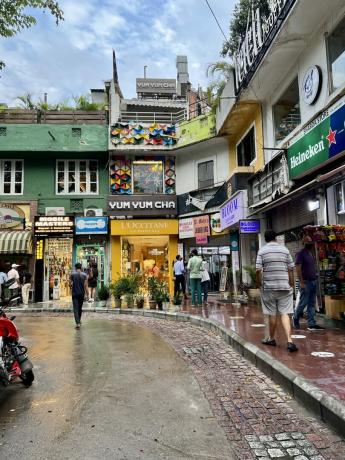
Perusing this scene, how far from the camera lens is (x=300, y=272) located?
7992mm

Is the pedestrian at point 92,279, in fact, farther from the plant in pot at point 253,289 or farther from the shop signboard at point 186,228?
the plant in pot at point 253,289

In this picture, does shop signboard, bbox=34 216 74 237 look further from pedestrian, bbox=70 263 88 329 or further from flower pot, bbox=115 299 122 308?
pedestrian, bbox=70 263 88 329

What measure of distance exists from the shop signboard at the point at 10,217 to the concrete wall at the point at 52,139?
3.01 meters

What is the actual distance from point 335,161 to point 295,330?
3.86m

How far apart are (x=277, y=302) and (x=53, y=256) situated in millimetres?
17453

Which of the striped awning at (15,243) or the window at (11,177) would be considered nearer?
the striped awning at (15,243)

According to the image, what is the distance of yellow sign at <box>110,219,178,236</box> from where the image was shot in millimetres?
21781

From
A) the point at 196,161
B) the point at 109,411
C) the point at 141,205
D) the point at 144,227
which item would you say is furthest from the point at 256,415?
the point at 196,161

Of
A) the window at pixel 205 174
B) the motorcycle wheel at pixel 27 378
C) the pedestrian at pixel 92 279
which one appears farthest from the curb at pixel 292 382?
the window at pixel 205 174

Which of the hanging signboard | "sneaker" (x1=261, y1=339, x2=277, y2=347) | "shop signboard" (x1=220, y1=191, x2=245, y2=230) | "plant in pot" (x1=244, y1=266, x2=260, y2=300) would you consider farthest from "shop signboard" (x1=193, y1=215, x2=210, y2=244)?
"sneaker" (x1=261, y1=339, x2=277, y2=347)

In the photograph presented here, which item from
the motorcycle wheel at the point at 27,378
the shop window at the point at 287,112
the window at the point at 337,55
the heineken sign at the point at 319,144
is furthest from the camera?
the shop window at the point at 287,112

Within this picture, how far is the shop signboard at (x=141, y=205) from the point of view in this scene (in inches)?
858

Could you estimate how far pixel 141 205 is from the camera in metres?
21.9

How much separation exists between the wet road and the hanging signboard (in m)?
8.50
